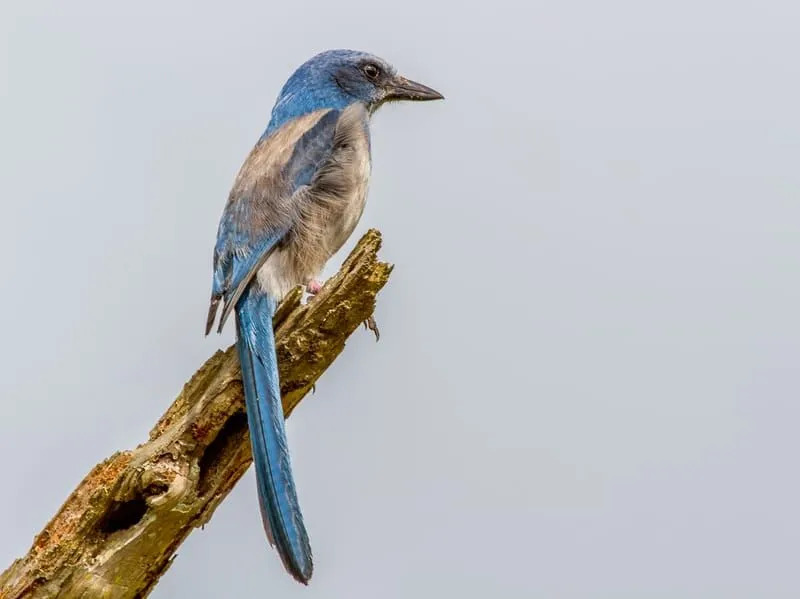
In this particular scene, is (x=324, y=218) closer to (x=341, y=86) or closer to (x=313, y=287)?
(x=313, y=287)

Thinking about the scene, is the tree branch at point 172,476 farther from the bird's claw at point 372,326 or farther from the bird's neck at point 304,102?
the bird's neck at point 304,102

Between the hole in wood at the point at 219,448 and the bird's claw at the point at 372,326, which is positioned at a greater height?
the bird's claw at the point at 372,326

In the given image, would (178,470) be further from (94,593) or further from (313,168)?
(313,168)

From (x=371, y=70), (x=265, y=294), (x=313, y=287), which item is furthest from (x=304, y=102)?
(x=265, y=294)

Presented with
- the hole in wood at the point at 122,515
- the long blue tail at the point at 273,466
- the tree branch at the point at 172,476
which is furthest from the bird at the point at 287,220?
the hole in wood at the point at 122,515

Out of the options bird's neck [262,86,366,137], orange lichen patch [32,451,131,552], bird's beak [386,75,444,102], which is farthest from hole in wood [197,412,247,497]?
bird's beak [386,75,444,102]

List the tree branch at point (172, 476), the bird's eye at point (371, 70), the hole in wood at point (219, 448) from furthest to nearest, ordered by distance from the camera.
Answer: the bird's eye at point (371, 70) < the hole in wood at point (219, 448) < the tree branch at point (172, 476)

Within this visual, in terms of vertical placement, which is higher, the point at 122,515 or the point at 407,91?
the point at 407,91
